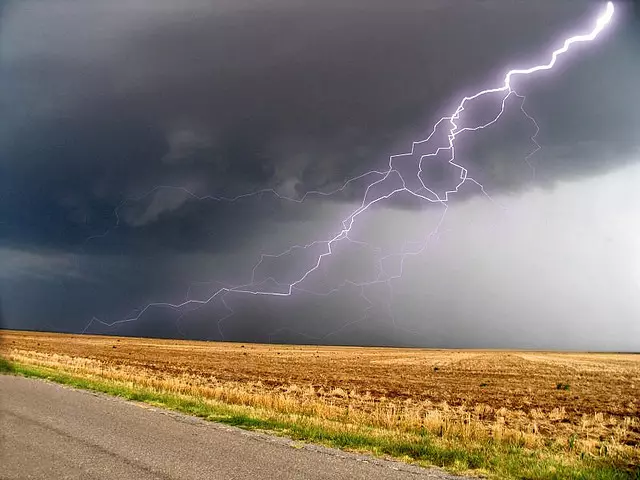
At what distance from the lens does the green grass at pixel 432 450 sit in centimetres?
807

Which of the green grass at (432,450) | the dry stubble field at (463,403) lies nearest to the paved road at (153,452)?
the green grass at (432,450)

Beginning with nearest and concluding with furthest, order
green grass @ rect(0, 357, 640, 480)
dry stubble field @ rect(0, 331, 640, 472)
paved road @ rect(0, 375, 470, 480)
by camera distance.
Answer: paved road @ rect(0, 375, 470, 480), green grass @ rect(0, 357, 640, 480), dry stubble field @ rect(0, 331, 640, 472)

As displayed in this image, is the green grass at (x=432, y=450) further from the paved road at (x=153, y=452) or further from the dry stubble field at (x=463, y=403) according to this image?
the dry stubble field at (x=463, y=403)

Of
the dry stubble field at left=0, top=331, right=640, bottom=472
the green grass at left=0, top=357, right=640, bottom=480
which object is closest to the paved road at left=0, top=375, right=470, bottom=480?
the green grass at left=0, top=357, right=640, bottom=480

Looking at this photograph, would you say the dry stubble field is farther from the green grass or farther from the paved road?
the paved road

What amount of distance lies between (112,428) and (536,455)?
8672mm

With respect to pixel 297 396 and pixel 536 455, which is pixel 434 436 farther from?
pixel 297 396

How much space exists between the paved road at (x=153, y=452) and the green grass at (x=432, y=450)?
0.62m

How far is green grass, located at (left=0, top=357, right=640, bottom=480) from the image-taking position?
318 inches

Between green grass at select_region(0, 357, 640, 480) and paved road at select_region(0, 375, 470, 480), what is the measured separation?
0.62m

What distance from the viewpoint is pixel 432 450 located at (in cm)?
914

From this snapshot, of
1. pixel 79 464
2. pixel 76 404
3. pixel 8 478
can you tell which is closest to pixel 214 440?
pixel 79 464

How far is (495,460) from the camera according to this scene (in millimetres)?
8633

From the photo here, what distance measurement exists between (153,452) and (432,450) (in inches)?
200
